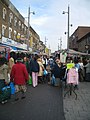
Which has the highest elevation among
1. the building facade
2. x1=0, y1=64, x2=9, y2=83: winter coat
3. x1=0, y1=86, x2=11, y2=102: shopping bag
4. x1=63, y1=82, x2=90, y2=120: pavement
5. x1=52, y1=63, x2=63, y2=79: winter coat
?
the building facade

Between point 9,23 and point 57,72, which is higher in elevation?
point 9,23

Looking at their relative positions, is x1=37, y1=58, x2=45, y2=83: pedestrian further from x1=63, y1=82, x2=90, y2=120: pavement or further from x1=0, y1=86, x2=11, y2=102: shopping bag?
x1=0, y1=86, x2=11, y2=102: shopping bag

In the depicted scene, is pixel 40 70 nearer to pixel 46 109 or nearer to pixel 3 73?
pixel 3 73

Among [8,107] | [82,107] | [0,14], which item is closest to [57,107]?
[82,107]

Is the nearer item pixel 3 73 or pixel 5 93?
pixel 3 73

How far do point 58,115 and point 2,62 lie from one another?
315 centimetres

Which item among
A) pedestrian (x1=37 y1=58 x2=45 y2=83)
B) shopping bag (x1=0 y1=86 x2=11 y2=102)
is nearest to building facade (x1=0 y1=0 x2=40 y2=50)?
pedestrian (x1=37 y1=58 x2=45 y2=83)

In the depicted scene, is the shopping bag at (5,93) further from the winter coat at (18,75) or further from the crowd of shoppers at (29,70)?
the winter coat at (18,75)

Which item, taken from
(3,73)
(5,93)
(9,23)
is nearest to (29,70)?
(5,93)

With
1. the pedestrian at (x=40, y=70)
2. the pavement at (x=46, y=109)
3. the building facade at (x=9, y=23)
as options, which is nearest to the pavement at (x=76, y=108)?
the pavement at (x=46, y=109)

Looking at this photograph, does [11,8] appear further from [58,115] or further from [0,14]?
[58,115]

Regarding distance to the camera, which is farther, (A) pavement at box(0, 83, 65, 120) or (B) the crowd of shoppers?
(B) the crowd of shoppers

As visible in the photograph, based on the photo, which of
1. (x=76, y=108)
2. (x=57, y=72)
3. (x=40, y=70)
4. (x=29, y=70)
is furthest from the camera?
(x=40, y=70)

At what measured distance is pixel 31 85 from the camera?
1462cm
